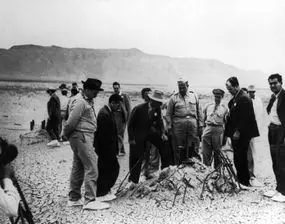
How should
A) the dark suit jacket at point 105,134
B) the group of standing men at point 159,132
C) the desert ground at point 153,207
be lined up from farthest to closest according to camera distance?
the dark suit jacket at point 105,134, the group of standing men at point 159,132, the desert ground at point 153,207

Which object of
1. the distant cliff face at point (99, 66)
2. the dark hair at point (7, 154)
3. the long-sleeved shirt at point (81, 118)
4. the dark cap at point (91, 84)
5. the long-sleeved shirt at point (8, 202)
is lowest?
the long-sleeved shirt at point (8, 202)

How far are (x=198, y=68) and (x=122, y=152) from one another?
138693mm

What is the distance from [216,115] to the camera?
6.77 metres

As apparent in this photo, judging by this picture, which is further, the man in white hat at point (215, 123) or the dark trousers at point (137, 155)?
the man in white hat at point (215, 123)

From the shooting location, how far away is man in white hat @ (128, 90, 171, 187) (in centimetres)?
609

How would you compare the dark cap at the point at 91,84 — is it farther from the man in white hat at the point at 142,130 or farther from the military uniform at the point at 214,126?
the military uniform at the point at 214,126

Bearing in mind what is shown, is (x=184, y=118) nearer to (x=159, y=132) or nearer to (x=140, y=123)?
(x=159, y=132)

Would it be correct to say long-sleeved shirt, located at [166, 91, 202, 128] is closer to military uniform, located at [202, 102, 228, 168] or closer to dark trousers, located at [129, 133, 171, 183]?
military uniform, located at [202, 102, 228, 168]

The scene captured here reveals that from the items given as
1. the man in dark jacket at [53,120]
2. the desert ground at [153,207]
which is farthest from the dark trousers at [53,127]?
the desert ground at [153,207]

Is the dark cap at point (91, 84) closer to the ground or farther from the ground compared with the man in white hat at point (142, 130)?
farther from the ground

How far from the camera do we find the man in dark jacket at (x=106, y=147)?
5.52 meters

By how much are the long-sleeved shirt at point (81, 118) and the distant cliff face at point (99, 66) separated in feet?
246

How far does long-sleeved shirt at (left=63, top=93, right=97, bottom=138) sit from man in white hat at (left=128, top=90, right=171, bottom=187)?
3.54ft

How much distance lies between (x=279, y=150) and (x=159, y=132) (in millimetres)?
2096
